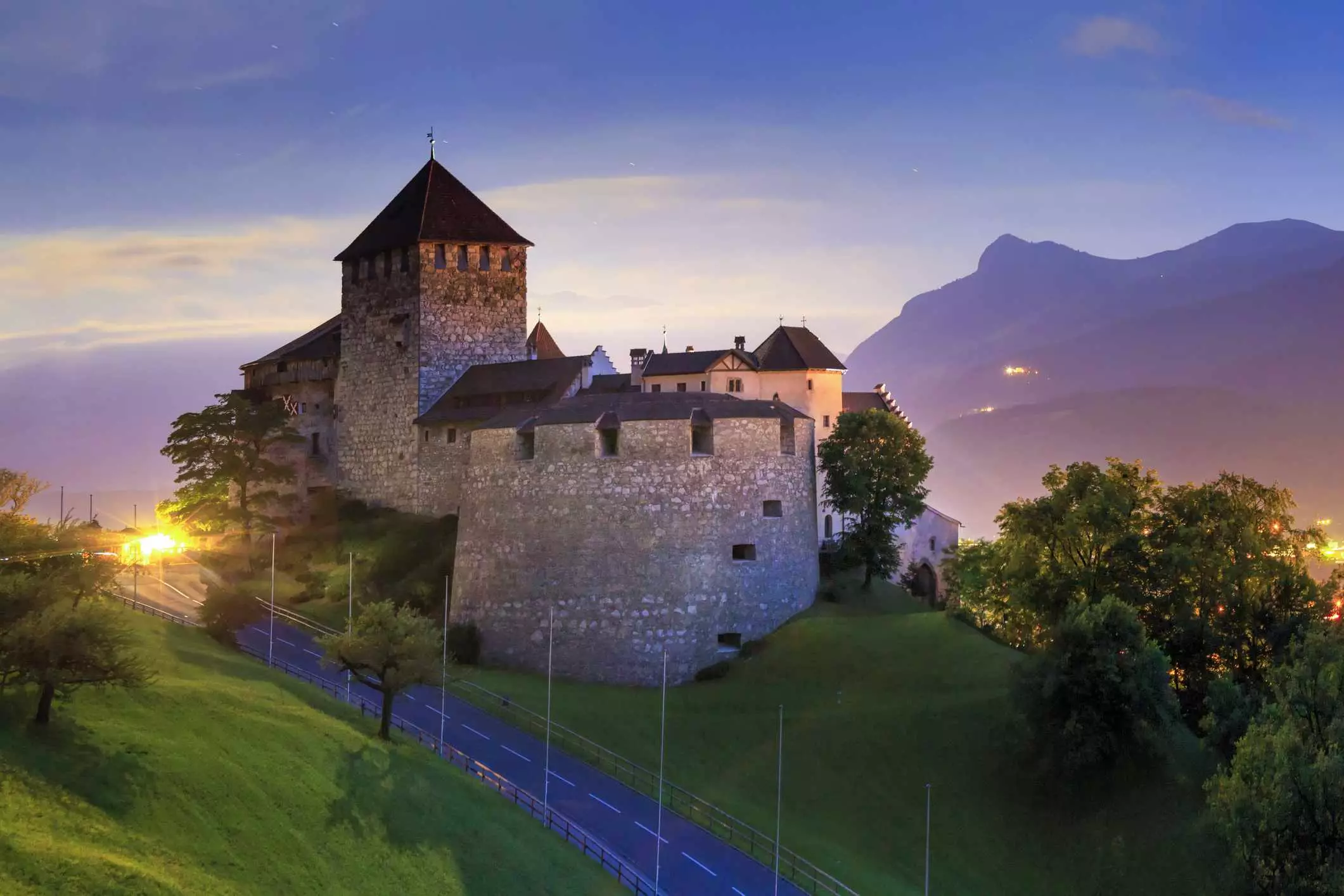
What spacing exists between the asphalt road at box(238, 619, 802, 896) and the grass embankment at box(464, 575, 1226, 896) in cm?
214

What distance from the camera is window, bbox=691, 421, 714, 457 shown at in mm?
54500

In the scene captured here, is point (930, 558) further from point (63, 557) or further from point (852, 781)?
→ point (63, 557)

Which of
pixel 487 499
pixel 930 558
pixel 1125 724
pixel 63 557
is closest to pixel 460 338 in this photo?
pixel 487 499

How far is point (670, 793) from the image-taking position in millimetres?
42938

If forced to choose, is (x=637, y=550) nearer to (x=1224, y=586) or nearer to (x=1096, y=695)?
(x=1096, y=695)

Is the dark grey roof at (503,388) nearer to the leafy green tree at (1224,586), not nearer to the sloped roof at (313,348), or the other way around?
the sloped roof at (313,348)

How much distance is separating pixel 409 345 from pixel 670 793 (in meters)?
33.5

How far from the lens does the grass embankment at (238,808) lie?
1083 inches

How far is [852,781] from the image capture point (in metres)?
43.3

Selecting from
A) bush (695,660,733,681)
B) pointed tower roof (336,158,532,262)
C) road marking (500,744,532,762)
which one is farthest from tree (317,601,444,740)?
pointed tower roof (336,158,532,262)

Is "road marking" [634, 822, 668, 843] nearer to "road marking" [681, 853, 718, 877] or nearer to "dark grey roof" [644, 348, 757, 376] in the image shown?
"road marking" [681, 853, 718, 877]

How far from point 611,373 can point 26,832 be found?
47262 millimetres

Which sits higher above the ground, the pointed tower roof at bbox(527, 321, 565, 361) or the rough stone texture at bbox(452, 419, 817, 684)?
the pointed tower roof at bbox(527, 321, 565, 361)

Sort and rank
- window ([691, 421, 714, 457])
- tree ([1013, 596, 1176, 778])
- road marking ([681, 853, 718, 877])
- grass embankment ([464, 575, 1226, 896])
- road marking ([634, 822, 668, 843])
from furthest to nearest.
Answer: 1. window ([691, 421, 714, 457])
2. tree ([1013, 596, 1176, 778])
3. road marking ([634, 822, 668, 843])
4. grass embankment ([464, 575, 1226, 896])
5. road marking ([681, 853, 718, 877])
